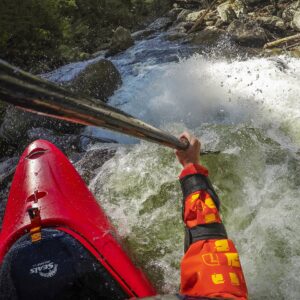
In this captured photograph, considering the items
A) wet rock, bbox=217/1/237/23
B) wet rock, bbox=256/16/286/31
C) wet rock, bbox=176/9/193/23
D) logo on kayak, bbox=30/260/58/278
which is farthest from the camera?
wet rock, bbox=176/9/193/23

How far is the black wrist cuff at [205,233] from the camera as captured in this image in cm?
166

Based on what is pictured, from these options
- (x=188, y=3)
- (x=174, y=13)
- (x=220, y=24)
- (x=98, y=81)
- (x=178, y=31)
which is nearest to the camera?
(x=98, y=81)

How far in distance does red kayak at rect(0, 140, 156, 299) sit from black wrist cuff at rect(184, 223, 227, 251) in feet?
1.56

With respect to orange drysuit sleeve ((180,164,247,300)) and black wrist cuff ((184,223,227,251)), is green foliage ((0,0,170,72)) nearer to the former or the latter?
orange drysuit sleeve ((180,164,247,300))

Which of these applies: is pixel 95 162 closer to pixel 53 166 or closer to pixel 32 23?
pixel 53 166

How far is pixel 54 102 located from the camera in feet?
3.05

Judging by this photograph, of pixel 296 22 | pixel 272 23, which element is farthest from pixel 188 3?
pixel 296 22

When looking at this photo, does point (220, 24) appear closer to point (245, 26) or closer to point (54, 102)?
point (245, 26)

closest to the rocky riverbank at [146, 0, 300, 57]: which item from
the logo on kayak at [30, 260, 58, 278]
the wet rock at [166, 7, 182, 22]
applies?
the wet rock at [166, 7, 182, 22]

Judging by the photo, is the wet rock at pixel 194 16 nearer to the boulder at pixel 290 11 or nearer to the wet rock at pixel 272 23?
the wet rock at pixel 272 23

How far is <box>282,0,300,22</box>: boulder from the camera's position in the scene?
824 cm

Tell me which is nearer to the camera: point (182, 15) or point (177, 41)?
point (177, 41)

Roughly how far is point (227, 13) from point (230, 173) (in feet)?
22.8

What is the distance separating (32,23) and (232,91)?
16.4 ft
